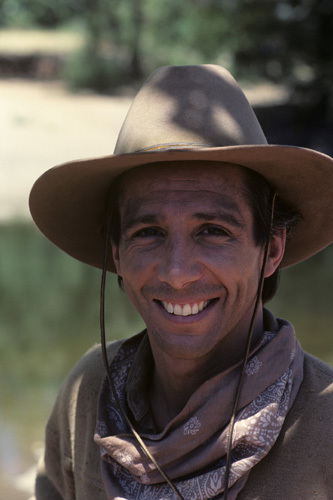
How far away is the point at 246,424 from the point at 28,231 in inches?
295

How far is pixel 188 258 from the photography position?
1.53 metres

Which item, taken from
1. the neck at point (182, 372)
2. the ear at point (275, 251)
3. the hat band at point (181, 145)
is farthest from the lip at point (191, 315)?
the hat band at point (181, 145)

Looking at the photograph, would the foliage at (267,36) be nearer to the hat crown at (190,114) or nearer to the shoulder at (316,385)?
the hat crown at (190,114)

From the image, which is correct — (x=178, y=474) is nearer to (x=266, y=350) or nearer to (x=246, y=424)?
(x=246, y=424)

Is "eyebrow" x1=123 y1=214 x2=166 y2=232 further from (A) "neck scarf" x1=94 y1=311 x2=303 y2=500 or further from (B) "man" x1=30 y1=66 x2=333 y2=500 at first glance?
(A) "neck scarf" x1=94 y1=311 x2=303 y2=500

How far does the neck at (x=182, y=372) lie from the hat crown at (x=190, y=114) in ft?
1.42

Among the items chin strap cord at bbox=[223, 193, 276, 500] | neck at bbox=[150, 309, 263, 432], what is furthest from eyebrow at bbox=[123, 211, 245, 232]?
neck at bbox=[150, 309, 263, 432]

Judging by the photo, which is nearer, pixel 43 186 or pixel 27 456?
pixel 43 186

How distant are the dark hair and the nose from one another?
0.18 m

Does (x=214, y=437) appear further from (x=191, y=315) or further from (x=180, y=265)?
(x=180, y=265)

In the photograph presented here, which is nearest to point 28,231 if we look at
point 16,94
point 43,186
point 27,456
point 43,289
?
point 43,289

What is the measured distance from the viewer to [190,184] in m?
1.59

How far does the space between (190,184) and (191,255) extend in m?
0.16

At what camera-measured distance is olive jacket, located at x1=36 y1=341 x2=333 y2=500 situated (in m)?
1.46
